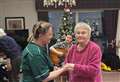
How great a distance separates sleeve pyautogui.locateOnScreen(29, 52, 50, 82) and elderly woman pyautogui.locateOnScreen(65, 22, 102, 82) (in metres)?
0.37

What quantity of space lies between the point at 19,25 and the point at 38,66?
7.33 metres

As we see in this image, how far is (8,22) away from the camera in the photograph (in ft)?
31.7

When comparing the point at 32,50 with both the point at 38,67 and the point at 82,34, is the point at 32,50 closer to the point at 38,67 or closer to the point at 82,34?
the point at 38,67

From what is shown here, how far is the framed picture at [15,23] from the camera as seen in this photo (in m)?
9.67

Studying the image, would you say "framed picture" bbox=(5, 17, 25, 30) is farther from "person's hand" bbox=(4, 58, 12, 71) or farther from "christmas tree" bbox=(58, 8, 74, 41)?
"person's hand" bbox=(4, 58, 12, 71)

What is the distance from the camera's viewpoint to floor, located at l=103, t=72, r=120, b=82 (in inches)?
309

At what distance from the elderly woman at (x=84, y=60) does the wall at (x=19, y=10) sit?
6693 millimetres

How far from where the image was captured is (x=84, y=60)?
9.93 ft

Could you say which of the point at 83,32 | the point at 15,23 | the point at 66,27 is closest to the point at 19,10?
the point at 15,23

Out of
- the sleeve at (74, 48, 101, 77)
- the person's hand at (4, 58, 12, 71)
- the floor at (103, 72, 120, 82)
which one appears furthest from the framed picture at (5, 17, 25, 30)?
the sleeve at (74, 48, 101, 77)

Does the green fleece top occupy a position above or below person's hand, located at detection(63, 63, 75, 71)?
above

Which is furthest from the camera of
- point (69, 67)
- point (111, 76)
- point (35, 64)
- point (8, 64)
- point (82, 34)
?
point (111, 76)

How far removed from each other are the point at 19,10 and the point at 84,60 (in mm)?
6957

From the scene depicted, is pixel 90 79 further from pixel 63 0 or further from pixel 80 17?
pixel 80 17
